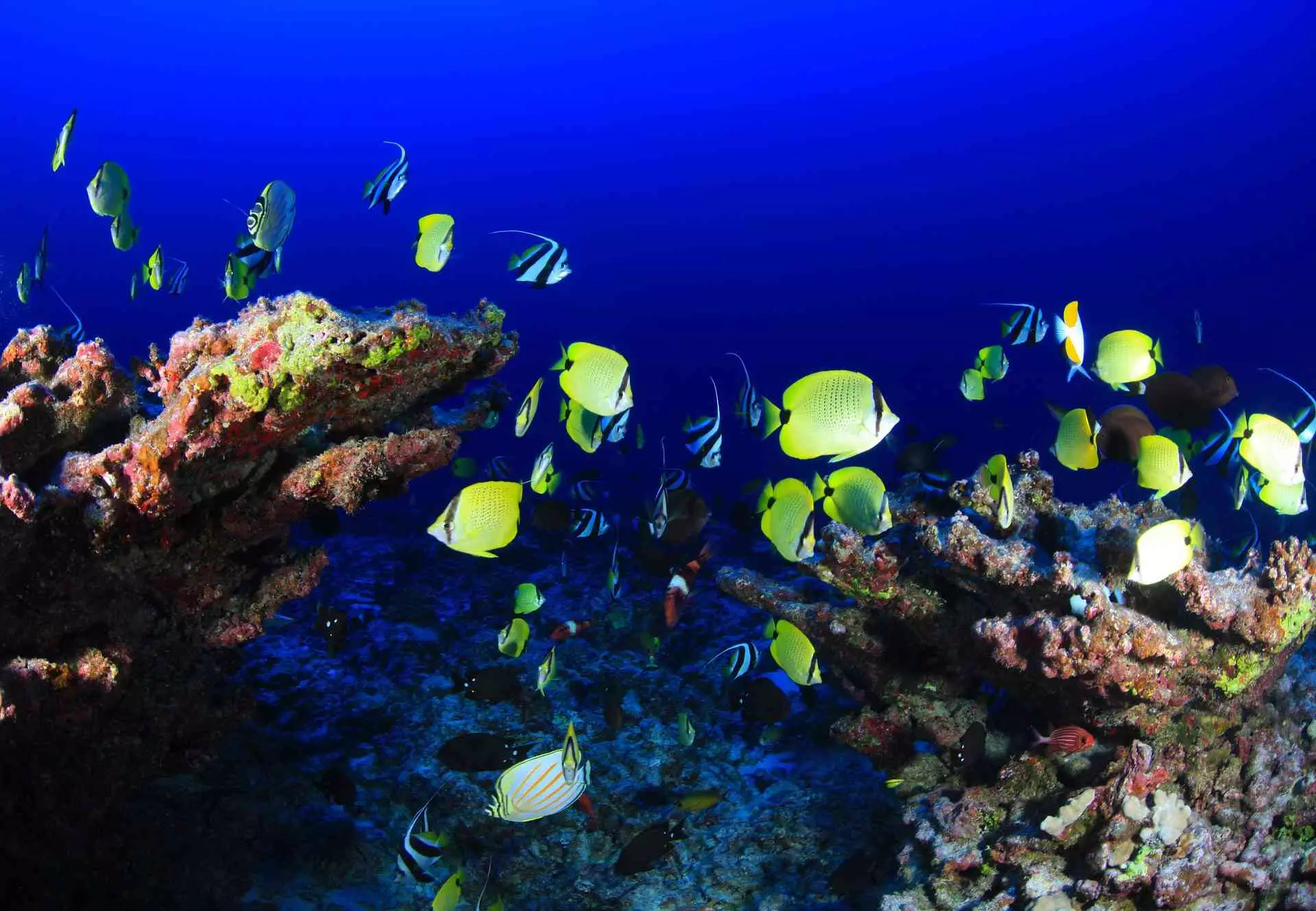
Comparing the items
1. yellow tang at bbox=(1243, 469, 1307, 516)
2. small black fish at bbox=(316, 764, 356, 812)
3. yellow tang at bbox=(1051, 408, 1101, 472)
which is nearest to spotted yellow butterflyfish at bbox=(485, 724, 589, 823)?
small black fish at bbox=(316, 764, 356, 812)

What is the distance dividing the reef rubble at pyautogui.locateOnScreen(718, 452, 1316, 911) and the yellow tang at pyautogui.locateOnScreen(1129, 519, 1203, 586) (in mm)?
200

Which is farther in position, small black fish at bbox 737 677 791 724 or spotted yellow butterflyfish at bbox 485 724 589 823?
small black fish at bbox 737 677 791 724

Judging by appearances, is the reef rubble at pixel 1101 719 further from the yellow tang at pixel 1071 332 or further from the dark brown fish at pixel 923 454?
the dark brown fish at pixel 923 454

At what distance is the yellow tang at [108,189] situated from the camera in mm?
4727

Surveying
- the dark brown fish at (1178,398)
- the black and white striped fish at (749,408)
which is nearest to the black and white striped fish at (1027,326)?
the dark brown fish at (1178,398)

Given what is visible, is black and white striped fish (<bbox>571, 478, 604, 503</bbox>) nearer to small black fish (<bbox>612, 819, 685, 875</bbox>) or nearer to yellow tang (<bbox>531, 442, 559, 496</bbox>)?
yellow tang (<bbox>531, 442, 559, 496</bbox>)

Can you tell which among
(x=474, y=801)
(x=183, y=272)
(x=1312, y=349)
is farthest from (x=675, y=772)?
(x=1312, y=349)

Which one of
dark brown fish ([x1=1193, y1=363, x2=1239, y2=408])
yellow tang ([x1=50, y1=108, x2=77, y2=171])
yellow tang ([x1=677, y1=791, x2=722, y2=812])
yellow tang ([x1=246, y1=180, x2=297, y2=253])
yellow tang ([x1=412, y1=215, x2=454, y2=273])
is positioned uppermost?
yellow tang ([x1=50, y1=108, x2=77, y2=171])

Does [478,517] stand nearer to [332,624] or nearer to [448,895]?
[448,895]

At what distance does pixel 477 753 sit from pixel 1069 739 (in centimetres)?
389

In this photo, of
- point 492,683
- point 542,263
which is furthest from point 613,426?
point 492,683

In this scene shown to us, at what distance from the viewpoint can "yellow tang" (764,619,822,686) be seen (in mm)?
4199

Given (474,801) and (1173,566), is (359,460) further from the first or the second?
(1173,566)

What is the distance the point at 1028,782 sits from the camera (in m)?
4.09
